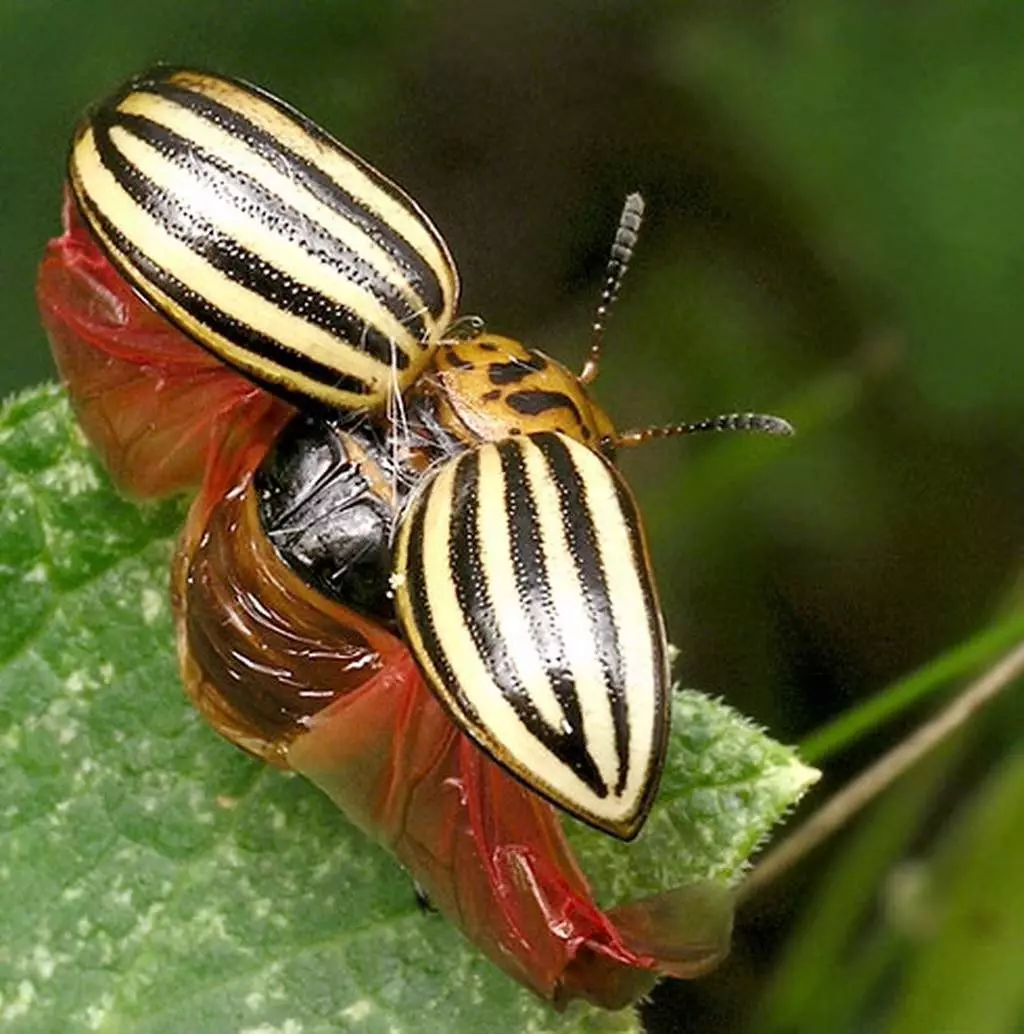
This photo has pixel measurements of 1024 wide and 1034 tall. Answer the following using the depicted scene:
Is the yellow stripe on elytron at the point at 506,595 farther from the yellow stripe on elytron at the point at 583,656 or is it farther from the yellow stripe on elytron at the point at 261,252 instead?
the yellow stripe on elytron at the point at 261,252

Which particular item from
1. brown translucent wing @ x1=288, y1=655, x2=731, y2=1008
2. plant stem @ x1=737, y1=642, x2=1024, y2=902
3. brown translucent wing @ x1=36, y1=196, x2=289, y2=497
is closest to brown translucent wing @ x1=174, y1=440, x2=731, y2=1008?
brown translucent wing @ x1=288, y1=655, x2=731, y2=1008

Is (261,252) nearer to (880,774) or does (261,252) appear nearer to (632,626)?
(632,626)

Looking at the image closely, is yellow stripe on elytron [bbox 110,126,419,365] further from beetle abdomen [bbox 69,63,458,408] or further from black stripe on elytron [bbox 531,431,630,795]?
black stripe on elytron [bbox 531,431,630,795]

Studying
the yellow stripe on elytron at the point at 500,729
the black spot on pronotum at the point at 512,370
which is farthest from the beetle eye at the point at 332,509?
the yellow stripe on elytron at the point at 500,729

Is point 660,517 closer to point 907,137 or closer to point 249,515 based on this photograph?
→ point 907,137

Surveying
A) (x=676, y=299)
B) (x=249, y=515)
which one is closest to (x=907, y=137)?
(x=676, y=299)
